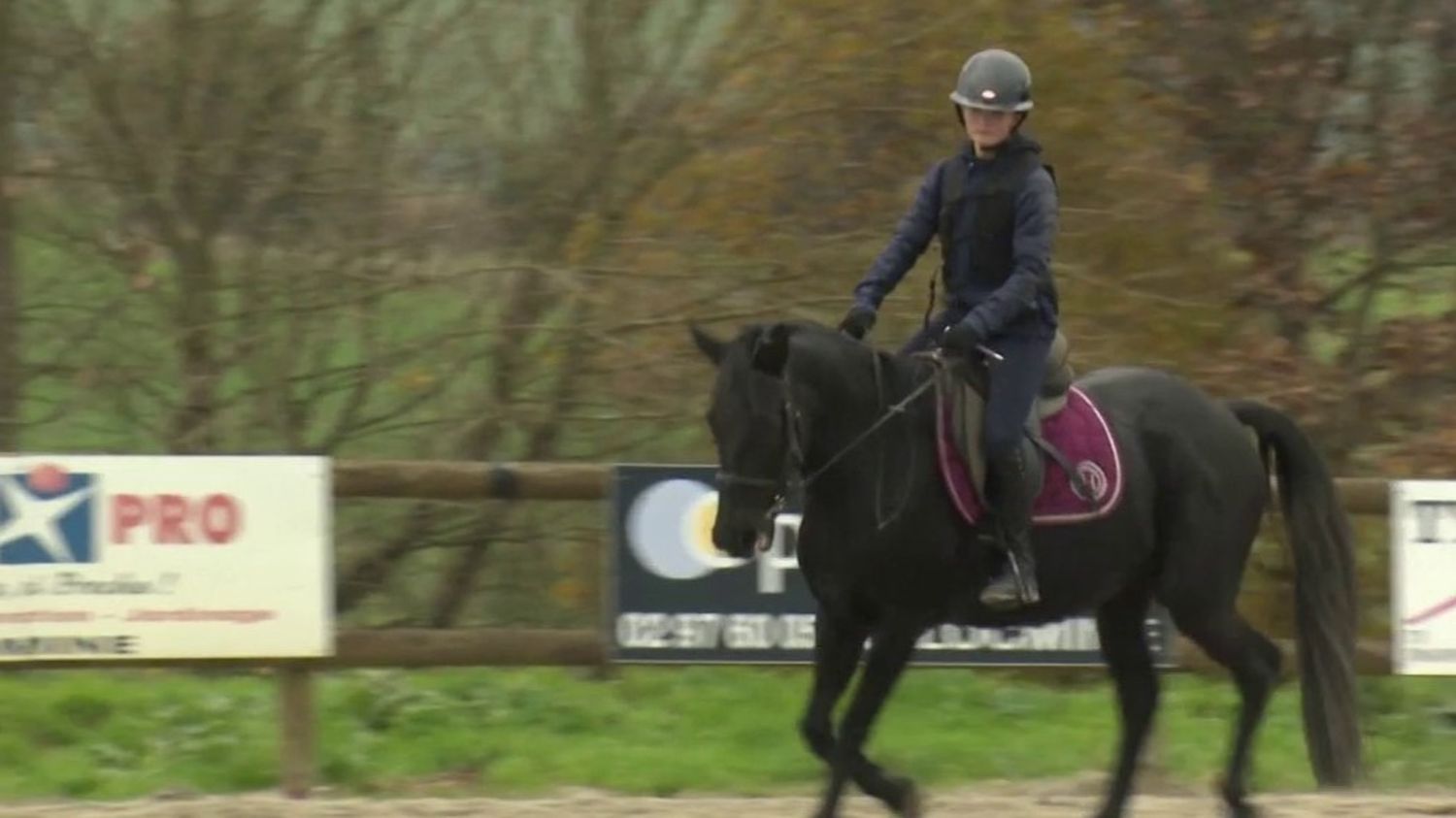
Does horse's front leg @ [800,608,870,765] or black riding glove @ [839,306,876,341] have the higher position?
black riding glove @ [839,306,876,341]

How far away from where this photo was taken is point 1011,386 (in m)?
6.94

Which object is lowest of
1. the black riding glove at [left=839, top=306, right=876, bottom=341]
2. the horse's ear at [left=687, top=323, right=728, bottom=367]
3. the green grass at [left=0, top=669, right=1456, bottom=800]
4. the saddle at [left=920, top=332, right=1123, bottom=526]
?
the green grass at [left=0, top=669, right=1456, bottom=800]

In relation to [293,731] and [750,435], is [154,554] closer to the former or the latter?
[293,731]

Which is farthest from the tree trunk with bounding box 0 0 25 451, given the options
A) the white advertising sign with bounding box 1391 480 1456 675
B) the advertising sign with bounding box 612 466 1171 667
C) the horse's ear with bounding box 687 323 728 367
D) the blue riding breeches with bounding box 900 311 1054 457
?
the white advertising sign with bounding box 1391 480 1456 675

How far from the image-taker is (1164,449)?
25.0 feet

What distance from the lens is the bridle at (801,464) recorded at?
250 inches

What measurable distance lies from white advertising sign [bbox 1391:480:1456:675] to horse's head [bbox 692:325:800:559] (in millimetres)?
3465

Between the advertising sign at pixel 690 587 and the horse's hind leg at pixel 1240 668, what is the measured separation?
0.86m

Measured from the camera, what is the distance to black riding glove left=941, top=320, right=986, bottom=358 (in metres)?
6.75

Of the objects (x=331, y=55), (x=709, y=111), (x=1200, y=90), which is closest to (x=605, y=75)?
(x=709, y=111)

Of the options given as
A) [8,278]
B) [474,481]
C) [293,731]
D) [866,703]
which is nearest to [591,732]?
[474,481]

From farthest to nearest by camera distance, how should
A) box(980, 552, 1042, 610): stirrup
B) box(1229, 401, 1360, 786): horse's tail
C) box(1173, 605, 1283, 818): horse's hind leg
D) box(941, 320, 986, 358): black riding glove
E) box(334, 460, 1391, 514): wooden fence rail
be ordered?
box(334, 460, 1391, 514): wooden fence rail
box(1229, 401, 1360, 786): horse's tail
box(1173, 605, 1283, 818): horse's hind leg
box(980, 552, 1042, 610): stirrup
box(941, 320, 986, 358): black riding glove

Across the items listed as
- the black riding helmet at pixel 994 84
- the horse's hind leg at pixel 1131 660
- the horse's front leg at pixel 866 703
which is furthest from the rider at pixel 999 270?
the horse's hind leg at pixel 1131 660

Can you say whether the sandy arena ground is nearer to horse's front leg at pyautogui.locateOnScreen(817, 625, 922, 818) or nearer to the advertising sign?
the advertising sign
